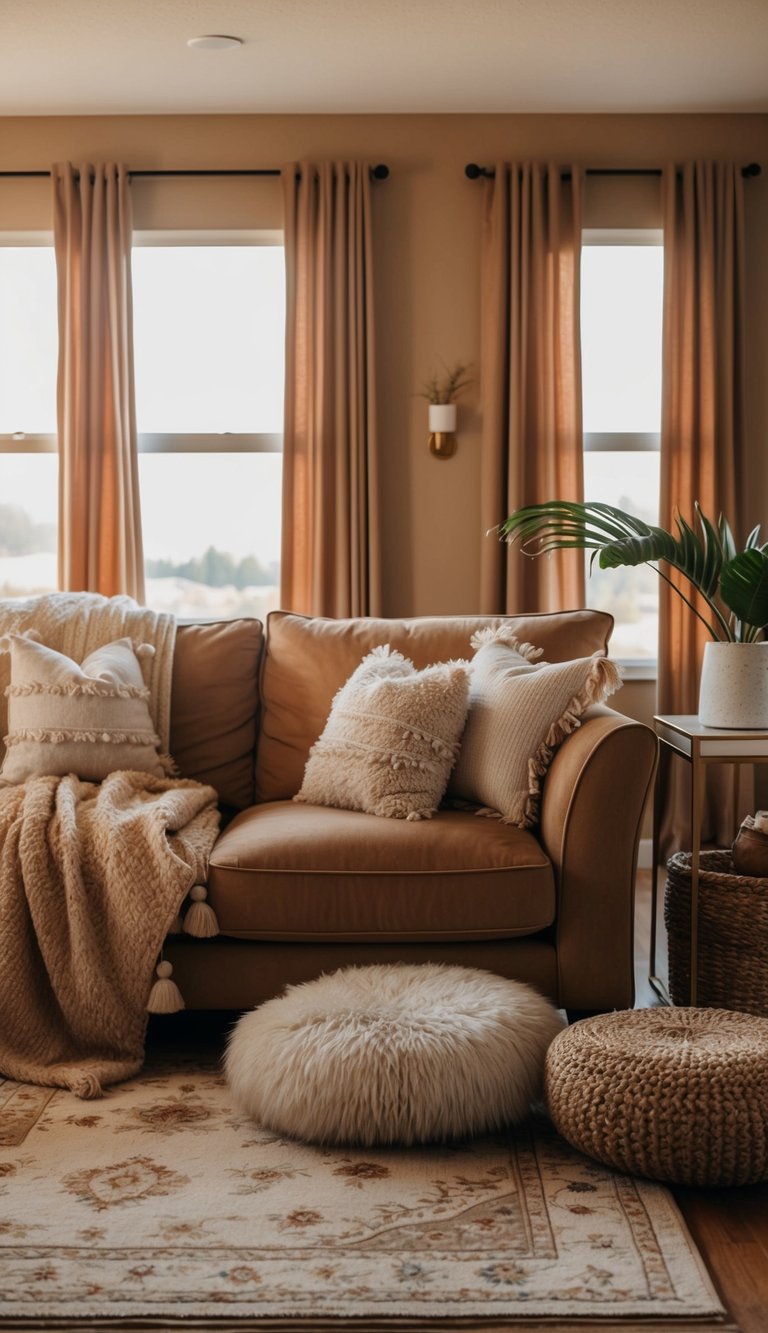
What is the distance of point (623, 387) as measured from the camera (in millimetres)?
4738

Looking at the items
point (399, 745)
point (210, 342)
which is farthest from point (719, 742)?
point (210, 342)

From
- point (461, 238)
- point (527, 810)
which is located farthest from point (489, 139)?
point (527, 810)

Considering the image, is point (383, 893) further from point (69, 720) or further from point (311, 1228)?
point (69, 720)

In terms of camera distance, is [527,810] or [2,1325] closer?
[2,1325]

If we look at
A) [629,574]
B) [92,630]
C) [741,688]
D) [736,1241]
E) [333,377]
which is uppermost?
[333,377]

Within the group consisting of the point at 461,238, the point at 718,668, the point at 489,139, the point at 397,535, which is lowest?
the point at 718,668

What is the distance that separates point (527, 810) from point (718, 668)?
591 mm

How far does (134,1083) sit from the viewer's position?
2.50 m

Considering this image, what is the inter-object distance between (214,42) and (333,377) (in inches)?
45.4

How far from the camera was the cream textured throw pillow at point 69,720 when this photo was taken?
292cm

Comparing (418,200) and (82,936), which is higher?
(418,200)

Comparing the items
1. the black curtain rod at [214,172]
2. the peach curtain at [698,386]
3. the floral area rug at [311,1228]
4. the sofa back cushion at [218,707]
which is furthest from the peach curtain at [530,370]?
the floral area rug at [311,1228]

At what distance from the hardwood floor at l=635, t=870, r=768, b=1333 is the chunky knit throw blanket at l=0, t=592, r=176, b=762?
1709 millimetres

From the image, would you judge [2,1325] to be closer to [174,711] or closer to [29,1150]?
[29,1150]
